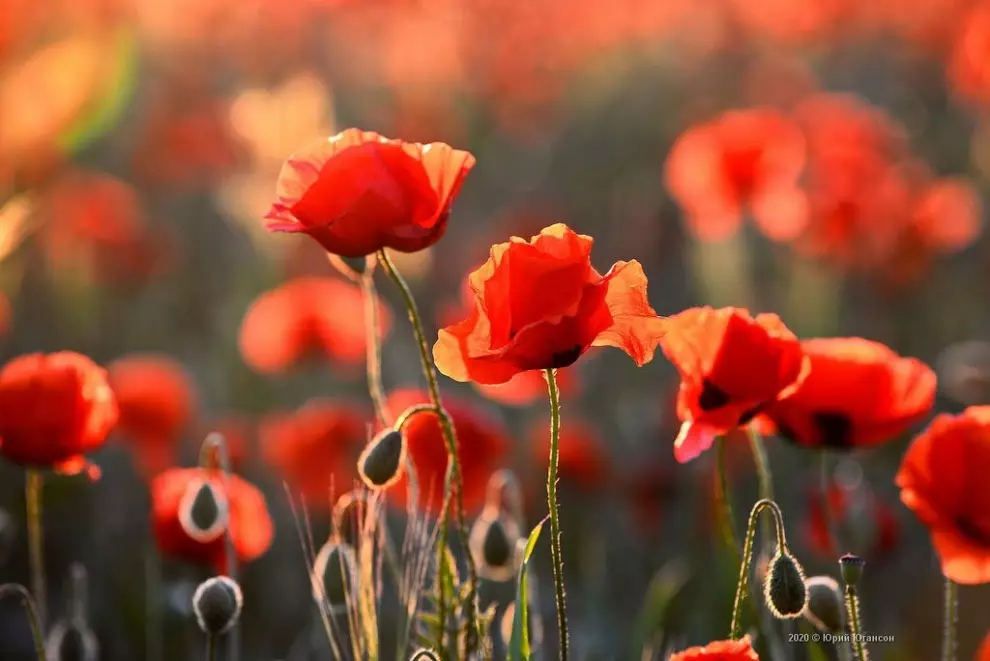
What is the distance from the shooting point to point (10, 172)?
12.8 feet

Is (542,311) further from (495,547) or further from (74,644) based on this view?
(74,644)

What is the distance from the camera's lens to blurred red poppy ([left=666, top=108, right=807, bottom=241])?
343 cm

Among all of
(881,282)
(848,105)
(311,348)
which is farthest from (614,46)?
(311,348)

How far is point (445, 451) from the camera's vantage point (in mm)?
1933

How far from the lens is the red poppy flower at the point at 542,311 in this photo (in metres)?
1.10

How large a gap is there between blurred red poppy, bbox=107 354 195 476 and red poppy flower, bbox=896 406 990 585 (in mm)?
1669

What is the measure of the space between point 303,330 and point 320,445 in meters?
0.55

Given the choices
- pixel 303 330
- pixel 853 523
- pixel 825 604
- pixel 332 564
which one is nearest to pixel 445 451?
pixel 332 564

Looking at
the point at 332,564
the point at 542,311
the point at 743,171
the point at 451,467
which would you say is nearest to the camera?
the point at 542,311

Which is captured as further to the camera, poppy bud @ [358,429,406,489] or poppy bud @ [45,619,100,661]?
poppy bud @ [45,619,100,661]

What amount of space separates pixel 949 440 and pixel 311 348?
1761mm

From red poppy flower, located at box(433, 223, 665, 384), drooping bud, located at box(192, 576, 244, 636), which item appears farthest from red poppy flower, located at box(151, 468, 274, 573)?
red poppy flower, located at box(433, 223, 665, 384)

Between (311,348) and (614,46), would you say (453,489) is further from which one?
(614,46)

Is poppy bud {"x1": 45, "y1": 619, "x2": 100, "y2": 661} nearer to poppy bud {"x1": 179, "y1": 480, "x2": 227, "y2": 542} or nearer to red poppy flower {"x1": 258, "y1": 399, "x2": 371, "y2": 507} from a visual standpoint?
poppy bud {"x1": 179, "y1": 480, "x2": 227, "y2": 542}
